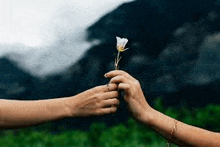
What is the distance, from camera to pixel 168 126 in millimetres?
1727

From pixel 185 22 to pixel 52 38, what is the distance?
3.53ft

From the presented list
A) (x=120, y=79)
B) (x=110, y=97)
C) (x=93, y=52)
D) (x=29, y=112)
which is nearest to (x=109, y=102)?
(x=110, y=97)

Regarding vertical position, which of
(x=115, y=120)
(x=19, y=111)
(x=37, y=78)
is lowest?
(x=19, y=111)

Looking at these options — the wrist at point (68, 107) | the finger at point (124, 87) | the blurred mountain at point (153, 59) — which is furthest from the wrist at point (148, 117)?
the blurred mountain at point (153, 59)

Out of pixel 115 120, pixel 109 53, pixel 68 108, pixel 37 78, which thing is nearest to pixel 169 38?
pixel 109 53

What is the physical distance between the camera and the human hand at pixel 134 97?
1776 millimetres

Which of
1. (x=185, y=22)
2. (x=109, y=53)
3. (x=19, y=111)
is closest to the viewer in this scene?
(x=19, y=111)

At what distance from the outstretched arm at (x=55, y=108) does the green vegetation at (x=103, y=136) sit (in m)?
1.53

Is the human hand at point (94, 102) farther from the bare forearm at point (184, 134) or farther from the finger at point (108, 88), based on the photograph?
the bare forearm at point (184, 134)

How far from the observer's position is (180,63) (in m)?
3.54

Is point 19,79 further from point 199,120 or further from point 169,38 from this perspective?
point 199,120

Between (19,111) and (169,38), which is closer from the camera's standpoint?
(19,111)

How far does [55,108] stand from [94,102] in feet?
0.55

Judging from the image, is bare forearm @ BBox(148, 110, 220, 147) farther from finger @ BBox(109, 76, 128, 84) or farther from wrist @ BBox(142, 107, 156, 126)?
finger @ BBox(109, 76, 128, 84)
